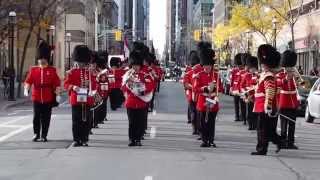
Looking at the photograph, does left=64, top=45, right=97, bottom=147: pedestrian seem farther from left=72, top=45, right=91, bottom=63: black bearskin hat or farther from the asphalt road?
the asphalt road

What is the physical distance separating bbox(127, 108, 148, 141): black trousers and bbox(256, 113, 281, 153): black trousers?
2610 mm

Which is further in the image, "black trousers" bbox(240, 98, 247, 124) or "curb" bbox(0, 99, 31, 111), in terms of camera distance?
"curb" bbox(0, 99, 31, 111)

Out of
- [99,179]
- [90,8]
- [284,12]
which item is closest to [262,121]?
[99,179]

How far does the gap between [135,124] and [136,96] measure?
1.92 ft

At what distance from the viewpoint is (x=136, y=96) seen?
15594mm

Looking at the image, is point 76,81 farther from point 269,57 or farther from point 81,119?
point 269,57

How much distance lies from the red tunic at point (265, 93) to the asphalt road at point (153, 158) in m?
0.96

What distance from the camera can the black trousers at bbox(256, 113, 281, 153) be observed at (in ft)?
47.0

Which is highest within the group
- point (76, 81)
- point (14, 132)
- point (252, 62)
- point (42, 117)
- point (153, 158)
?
point (252, 62)

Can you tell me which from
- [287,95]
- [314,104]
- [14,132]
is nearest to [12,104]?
[14,132]

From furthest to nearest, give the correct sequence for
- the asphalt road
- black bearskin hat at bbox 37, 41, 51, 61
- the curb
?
the curb
black bearskin hat at bbox 37, 41, 51, 61
the asphalt road

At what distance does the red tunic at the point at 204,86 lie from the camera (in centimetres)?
1574

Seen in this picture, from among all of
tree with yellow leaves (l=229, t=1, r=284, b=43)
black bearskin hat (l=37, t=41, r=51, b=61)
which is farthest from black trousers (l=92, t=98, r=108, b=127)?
tree with yellow leaves (l=229, t=1, r=284, b=43)

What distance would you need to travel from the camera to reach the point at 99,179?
11086 millimetres
